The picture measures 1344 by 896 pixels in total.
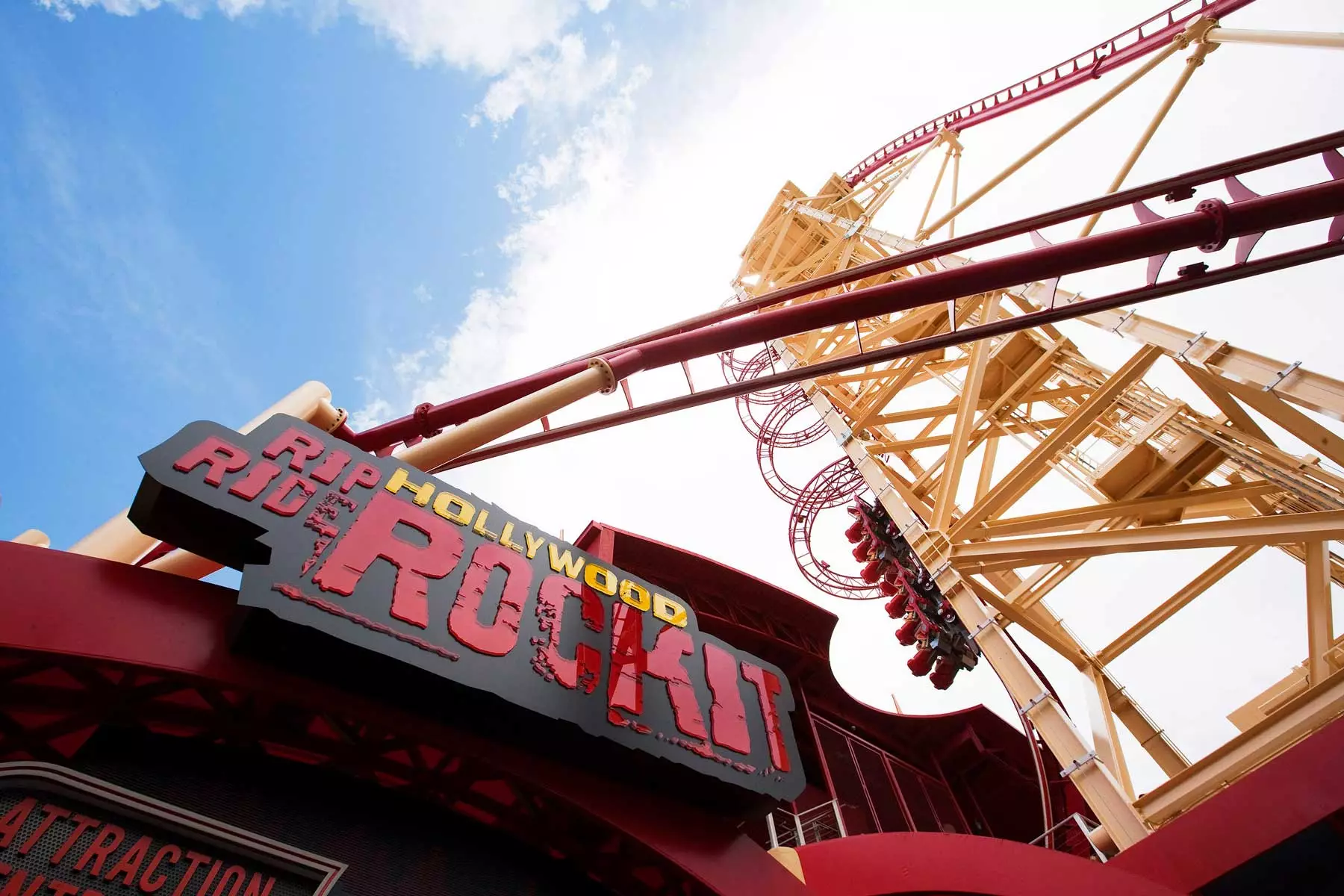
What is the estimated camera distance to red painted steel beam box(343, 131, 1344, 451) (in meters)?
5.18

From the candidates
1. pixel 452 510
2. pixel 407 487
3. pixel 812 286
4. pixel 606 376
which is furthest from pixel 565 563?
pixel 812 286

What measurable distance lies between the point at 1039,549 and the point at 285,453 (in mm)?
6644

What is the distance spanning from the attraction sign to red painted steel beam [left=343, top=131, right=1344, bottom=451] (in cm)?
77

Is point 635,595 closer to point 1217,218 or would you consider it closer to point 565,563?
point 565,563


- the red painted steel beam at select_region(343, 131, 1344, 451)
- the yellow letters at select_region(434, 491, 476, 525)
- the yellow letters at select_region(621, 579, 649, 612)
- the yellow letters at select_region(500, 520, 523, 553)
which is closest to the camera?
the red painted steel beam at select_region(343, 131, 1344, 451)

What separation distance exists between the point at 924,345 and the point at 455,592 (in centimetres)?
406

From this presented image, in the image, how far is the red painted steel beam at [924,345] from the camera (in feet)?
15.8

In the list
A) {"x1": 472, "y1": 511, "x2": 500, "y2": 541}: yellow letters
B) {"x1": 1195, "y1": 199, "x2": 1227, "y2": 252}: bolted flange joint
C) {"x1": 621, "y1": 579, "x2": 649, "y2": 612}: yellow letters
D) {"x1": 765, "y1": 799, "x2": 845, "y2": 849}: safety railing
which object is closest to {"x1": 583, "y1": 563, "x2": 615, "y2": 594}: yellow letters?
{"x1": 621, "y1": 579, "x2": 649, "y2": 612}: yellow letters

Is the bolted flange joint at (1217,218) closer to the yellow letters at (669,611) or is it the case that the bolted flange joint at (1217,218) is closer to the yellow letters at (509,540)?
the yellow letters at (669,611)

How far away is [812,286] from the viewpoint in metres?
6.37

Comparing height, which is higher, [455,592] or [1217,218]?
[1217,218]

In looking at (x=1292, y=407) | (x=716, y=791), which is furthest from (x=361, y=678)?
(x=1292, y=407)

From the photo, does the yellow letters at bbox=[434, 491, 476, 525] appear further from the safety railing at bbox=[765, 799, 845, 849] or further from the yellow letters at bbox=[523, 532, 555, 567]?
the safety railing at bbox=[765, 799, 845, 849]

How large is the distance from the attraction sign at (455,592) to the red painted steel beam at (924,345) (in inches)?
30.6
